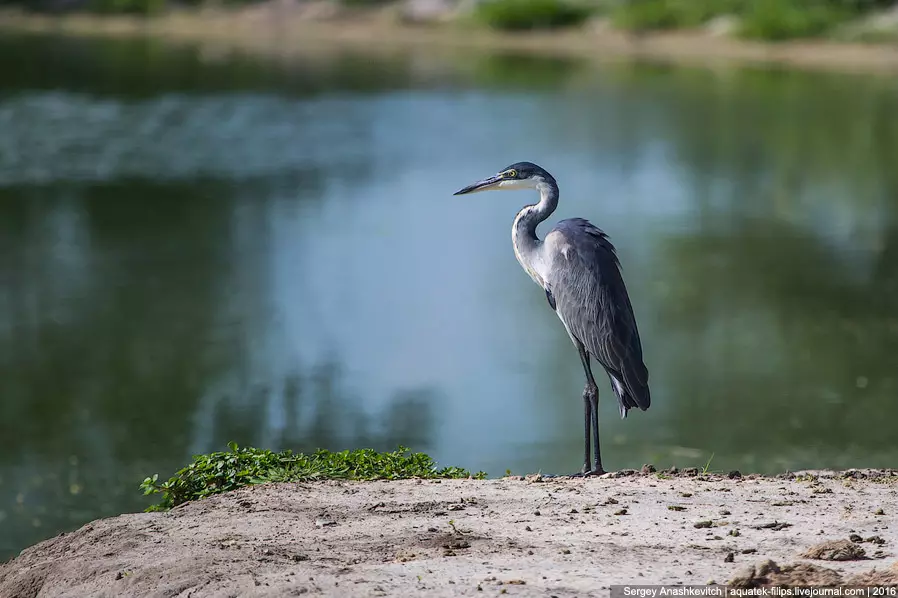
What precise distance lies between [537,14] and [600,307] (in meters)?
29.5

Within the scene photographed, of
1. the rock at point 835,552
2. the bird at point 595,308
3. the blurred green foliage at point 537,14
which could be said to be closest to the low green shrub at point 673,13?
the blurred green foliage at point 537,14

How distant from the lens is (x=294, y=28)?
1497 inches

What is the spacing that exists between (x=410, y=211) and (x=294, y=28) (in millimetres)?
23612

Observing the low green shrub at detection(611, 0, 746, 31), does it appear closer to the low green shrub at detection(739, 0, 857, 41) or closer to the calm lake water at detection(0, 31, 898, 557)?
the low green shrub at detection(739, 0, 857, 41)

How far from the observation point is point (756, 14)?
102 ft

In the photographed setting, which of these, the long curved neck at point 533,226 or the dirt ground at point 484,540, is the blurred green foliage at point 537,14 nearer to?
the long curved neck at point 533,226

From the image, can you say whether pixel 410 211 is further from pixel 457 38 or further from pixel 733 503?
pixel 457 38

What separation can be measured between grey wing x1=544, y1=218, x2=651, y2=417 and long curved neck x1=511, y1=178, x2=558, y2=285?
0.84 feet

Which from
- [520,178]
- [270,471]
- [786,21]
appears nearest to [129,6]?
[786,21]

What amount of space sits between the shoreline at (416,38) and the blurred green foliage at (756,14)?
12.9 inches

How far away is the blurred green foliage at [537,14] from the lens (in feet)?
112

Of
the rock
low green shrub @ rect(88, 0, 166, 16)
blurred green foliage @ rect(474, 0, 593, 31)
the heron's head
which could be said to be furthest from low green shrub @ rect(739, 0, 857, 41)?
the rock

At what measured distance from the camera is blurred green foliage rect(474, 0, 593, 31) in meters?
34.3

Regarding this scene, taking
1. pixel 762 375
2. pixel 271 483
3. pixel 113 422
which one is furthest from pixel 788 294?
pixel 271 483
